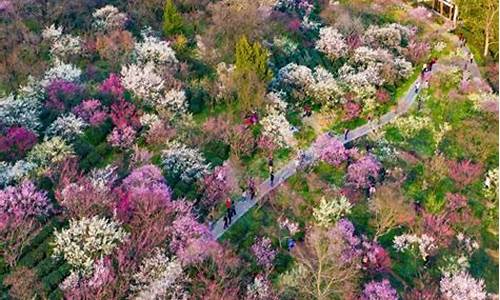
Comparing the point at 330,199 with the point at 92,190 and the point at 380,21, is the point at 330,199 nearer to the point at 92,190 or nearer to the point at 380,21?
the point at 92,190

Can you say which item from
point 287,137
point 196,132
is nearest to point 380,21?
point 287,137

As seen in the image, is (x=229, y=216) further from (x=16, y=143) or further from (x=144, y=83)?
(x=16, y=143)

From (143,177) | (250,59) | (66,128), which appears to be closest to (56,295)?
(143,177)

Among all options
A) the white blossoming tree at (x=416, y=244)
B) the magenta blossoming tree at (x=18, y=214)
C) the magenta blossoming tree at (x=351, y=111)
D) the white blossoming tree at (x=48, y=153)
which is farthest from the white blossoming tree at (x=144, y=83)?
the white blossoming tree at (x=416, y=244)

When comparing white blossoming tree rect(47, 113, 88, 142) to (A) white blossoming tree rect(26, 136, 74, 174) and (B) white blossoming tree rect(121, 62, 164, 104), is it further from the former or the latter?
(B) white blossoming tree rect(121, 62, 164, 104)

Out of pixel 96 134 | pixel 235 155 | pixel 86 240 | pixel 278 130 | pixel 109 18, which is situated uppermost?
pixel 109 18

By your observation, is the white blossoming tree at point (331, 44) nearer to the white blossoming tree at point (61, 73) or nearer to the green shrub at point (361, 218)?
the green shrub at point (361, 218)
